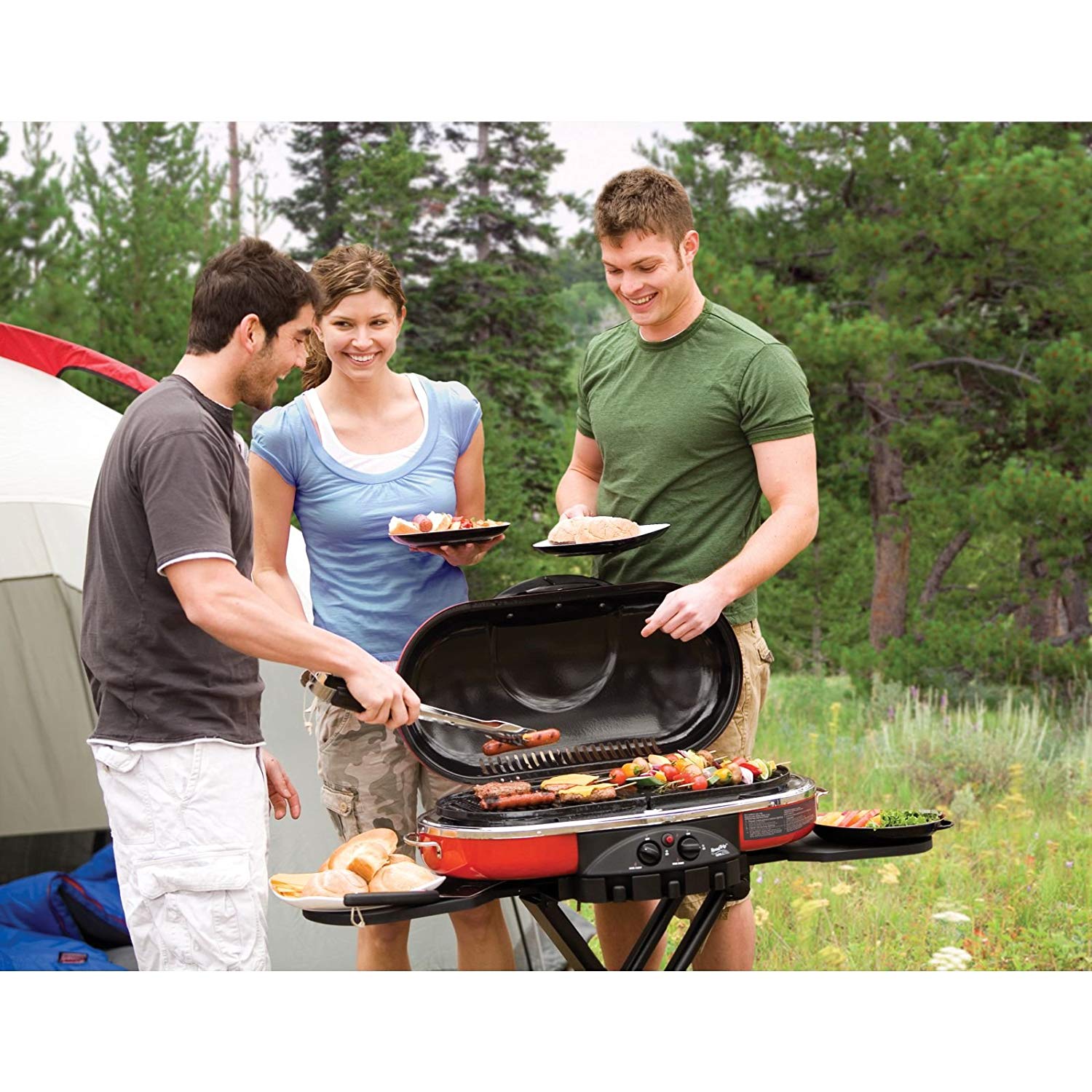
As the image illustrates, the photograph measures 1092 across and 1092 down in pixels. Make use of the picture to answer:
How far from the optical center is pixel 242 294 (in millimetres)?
2207

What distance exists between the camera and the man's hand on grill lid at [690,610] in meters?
2.41

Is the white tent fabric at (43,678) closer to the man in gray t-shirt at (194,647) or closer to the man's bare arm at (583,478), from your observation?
the man's bare arm at (583,478)

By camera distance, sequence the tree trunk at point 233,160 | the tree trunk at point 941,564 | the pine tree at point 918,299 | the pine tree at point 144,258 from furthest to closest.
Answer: the tree trunk at point 233,160 < the pine tree at point 144,258 < the tree trunk at point 941,564 < the pine tree at point 918,299

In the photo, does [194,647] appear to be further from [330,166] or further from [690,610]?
[330,166]

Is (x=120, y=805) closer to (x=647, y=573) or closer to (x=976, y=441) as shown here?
(x=647, y=573)

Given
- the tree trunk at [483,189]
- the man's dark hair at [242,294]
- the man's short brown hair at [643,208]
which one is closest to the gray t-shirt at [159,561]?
the man's dark hair at [242,294]

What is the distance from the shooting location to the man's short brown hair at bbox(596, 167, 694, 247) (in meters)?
2.53

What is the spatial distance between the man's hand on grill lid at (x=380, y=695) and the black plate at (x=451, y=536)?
36 centimetres

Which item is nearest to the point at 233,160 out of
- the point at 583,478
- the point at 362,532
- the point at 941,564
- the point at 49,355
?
the point at 941,564

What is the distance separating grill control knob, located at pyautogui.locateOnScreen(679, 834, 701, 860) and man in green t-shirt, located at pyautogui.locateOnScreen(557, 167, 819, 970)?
0.46 meters

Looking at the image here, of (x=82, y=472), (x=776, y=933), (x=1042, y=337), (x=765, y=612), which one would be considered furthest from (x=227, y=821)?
(x=765, y=612)

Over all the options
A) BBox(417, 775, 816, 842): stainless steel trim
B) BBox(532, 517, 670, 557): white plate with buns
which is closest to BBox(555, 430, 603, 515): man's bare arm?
BBox(532, 517, 670, 557): white plate with buns

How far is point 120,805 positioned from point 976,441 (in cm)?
634

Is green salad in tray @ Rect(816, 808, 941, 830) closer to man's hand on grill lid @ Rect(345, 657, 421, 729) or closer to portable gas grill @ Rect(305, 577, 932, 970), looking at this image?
portable gas grill @ Rect(305, 577, 932, 970)
